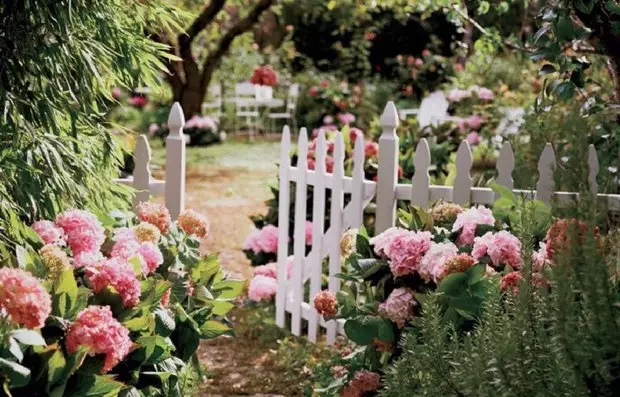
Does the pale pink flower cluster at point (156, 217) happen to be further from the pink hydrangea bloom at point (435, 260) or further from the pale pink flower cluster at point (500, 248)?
the pale pink flower cluster at point (500, 248)

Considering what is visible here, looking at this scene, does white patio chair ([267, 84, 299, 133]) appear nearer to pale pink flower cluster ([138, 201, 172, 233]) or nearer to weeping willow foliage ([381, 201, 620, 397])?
pale pink flower cluster ([138, 201, 172, 233])

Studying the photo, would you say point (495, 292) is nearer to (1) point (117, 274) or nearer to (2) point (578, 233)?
(2) point (578, 233)

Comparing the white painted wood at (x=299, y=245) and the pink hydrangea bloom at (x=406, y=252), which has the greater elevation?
the pink hydrangea bloom at (x=406, y=252)

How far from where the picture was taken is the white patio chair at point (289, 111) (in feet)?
60.5

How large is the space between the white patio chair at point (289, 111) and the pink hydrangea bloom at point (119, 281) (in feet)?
48.8

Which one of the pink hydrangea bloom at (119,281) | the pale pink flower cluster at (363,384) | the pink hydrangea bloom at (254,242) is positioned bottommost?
the pale pink flower cluster at (363,384)

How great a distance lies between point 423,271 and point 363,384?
50 centimetres

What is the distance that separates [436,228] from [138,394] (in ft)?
4.69

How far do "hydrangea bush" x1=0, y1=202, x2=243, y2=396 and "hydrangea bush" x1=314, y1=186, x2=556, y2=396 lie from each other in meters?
0.52

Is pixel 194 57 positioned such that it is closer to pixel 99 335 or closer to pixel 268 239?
pixel 268 239

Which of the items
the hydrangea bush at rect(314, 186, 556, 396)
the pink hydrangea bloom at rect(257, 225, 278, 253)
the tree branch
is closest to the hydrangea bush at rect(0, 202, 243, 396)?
the hydrangea bush at rect(314, 186, 556, 396)

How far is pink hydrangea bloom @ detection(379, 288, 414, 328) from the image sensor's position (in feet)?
12.6

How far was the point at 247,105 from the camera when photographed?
1883cm

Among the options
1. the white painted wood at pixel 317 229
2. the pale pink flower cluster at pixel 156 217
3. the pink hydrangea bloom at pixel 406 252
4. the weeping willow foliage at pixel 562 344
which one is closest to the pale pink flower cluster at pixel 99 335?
the weeping willow foliage at pixel 562 344
